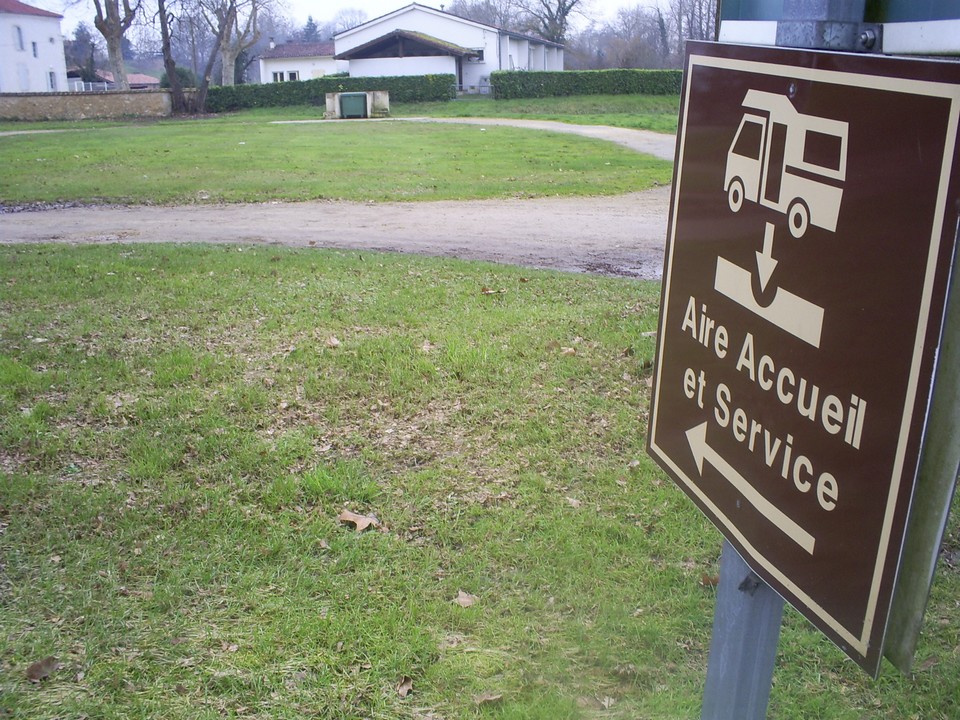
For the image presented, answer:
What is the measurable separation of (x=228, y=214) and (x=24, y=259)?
4.42 metres

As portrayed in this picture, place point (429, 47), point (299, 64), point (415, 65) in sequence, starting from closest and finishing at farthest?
point (415, 65)
point (429, 47)
point (299, 64)

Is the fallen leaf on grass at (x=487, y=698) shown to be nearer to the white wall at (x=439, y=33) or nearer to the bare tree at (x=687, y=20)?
the bare tree at (x=687, y=20)

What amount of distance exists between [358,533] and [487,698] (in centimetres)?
128

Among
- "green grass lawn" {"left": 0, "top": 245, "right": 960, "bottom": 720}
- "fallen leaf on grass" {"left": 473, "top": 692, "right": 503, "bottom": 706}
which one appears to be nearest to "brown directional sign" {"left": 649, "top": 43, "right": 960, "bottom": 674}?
"fallen leaf on grass" {"left": 473, "top": 692, "right": 503, "bottom": 706}

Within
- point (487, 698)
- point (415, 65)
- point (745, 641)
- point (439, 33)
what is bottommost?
point (487, 698)

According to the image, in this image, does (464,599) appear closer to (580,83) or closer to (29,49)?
(580,83)

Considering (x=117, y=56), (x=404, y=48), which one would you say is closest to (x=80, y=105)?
(x=117, y=56)

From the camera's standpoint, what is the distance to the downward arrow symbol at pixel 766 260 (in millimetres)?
1267

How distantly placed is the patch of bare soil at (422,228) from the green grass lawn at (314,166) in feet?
3.63

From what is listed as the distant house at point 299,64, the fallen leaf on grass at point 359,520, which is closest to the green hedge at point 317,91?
the distant house at point 299,64

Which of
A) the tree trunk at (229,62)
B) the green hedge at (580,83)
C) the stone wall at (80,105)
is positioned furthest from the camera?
the tree trunk at (229,62)

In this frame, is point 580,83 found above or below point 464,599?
above

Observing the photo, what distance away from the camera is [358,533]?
4152 mm

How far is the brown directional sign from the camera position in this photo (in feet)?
3.21
